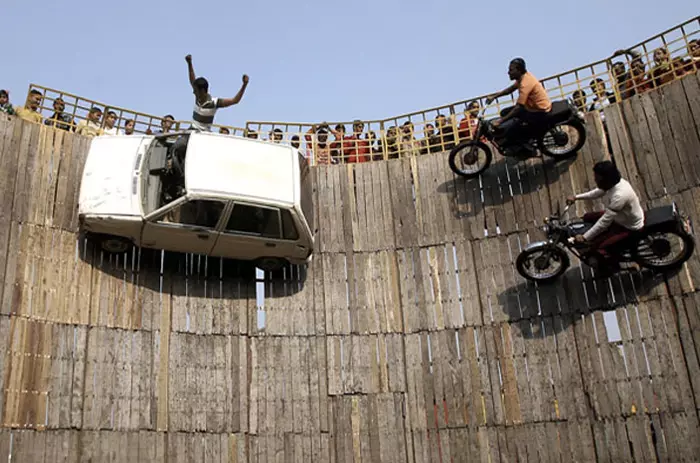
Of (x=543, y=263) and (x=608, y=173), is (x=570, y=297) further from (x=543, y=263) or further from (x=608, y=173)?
(x=608, y=173)

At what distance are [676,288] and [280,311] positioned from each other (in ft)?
24.6

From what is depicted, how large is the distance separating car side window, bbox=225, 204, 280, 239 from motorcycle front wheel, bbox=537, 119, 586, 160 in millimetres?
5400

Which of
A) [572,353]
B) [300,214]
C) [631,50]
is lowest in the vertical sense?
[572,353]

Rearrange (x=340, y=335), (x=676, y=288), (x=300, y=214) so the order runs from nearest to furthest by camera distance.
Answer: (x=676, y=288) → (x=300, y=214) → (x=340, y=335)

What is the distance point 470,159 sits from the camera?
17.0m

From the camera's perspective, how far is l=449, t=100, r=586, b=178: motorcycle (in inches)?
618

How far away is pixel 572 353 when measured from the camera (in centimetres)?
1505

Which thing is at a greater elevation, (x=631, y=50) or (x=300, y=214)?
(x=631, y=50)

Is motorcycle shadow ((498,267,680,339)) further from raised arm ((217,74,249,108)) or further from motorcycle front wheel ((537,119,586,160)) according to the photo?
raised arm ((217,74,249,108))

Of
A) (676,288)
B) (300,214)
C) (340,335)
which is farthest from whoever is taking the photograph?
(340,335)

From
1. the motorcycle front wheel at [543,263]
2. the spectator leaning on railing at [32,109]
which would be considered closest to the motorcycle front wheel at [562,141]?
the motorcycle front wheel at [543,263]

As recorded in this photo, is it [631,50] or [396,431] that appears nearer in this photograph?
[396,431]

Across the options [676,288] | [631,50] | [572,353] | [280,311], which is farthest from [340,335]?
[631,50]

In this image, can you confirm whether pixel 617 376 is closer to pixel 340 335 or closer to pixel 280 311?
pixel 340 335
